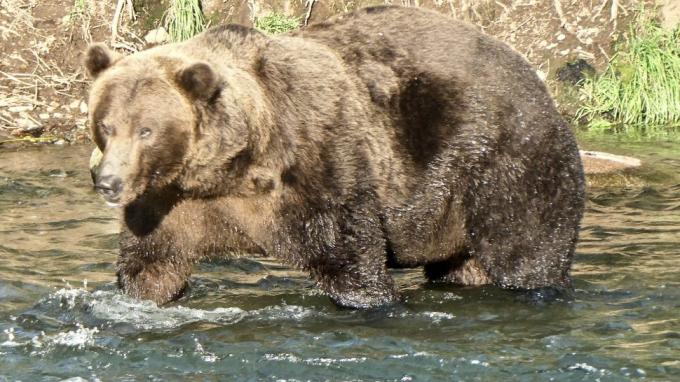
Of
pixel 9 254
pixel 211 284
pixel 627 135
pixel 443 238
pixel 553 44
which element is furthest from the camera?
pixel 553 44

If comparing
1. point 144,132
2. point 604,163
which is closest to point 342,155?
point 144,132

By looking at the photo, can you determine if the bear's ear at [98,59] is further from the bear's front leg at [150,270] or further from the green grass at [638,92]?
the green grass at [638,92]

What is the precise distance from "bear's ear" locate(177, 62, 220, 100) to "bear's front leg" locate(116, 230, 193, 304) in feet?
3.52

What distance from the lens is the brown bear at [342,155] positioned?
21.4ft

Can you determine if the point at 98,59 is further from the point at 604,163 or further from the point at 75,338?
the point at 604,163

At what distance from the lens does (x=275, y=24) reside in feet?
46.1

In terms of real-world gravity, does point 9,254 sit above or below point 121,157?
below

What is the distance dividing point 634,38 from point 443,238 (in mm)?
7263

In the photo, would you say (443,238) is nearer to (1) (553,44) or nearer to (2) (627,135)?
(2) (627,135)

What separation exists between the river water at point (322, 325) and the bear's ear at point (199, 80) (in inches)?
58.5

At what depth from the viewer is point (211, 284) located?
27.8 feet

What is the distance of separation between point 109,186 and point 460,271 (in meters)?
3.00

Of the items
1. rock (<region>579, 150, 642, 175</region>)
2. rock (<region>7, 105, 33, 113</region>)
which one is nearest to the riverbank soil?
rock (<region>7, 105, 33, 113</region>)

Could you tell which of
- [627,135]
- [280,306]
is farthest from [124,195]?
[627,135]
